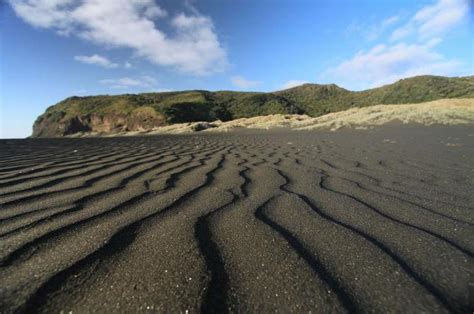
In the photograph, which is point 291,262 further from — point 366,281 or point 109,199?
point 109,199

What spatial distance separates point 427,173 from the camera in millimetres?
3523

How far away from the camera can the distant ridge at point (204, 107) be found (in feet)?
126

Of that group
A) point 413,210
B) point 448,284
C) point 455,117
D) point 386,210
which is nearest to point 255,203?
point 386,210

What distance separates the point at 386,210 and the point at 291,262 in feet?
3.47

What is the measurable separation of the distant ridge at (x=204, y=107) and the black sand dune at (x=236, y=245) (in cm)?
3321

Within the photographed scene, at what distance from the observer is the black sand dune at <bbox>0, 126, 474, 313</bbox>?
118 cm

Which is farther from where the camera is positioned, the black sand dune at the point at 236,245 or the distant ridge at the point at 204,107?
the distant ridge at the point at 204,107

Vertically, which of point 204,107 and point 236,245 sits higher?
point 236,245

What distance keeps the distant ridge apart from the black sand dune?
109ft

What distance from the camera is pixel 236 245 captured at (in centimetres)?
162

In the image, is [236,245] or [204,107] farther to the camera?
[204,107]

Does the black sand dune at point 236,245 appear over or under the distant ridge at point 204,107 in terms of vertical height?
over

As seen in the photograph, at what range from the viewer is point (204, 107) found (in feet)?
140

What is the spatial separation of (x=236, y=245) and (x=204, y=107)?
41892 millimetres
